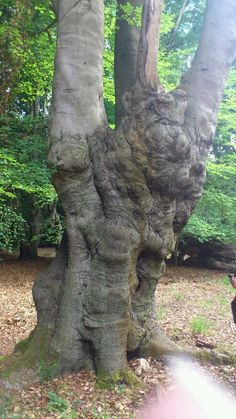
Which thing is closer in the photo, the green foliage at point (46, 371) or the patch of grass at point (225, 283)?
the green foliage at point (46, 371)

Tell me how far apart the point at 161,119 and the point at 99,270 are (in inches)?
64.5

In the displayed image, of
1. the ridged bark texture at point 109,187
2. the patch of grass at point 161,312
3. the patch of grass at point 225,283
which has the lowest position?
the patch of grass at point 225,283

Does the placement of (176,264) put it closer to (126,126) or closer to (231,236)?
(231,236)

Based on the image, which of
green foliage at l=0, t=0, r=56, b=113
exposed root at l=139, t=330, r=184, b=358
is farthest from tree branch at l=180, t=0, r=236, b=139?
green foliage at l=0, t=0, r=56, b=113

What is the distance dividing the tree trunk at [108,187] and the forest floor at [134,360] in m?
0.28

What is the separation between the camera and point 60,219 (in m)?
14.5

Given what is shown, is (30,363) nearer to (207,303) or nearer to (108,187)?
(108,187)

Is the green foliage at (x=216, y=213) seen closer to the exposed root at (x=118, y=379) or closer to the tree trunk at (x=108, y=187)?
the tree trunk at (x=108, y=187)

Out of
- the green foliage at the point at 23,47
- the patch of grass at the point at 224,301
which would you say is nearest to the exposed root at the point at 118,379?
the green foliage at the point at 23,47

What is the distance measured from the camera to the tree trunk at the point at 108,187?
4.04 m

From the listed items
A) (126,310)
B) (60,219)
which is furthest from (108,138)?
(60,219)

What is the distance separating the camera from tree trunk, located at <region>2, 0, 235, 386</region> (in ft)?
13.3

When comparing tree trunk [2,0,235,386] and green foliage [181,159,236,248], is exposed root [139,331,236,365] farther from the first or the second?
green foliage [181,159,236,248]

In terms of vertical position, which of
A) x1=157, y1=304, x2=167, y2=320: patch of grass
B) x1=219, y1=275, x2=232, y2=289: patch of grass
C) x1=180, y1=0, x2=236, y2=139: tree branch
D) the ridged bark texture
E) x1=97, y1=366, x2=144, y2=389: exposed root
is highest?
x1=180, y1=0, x2=236, y2=139: tree branch
